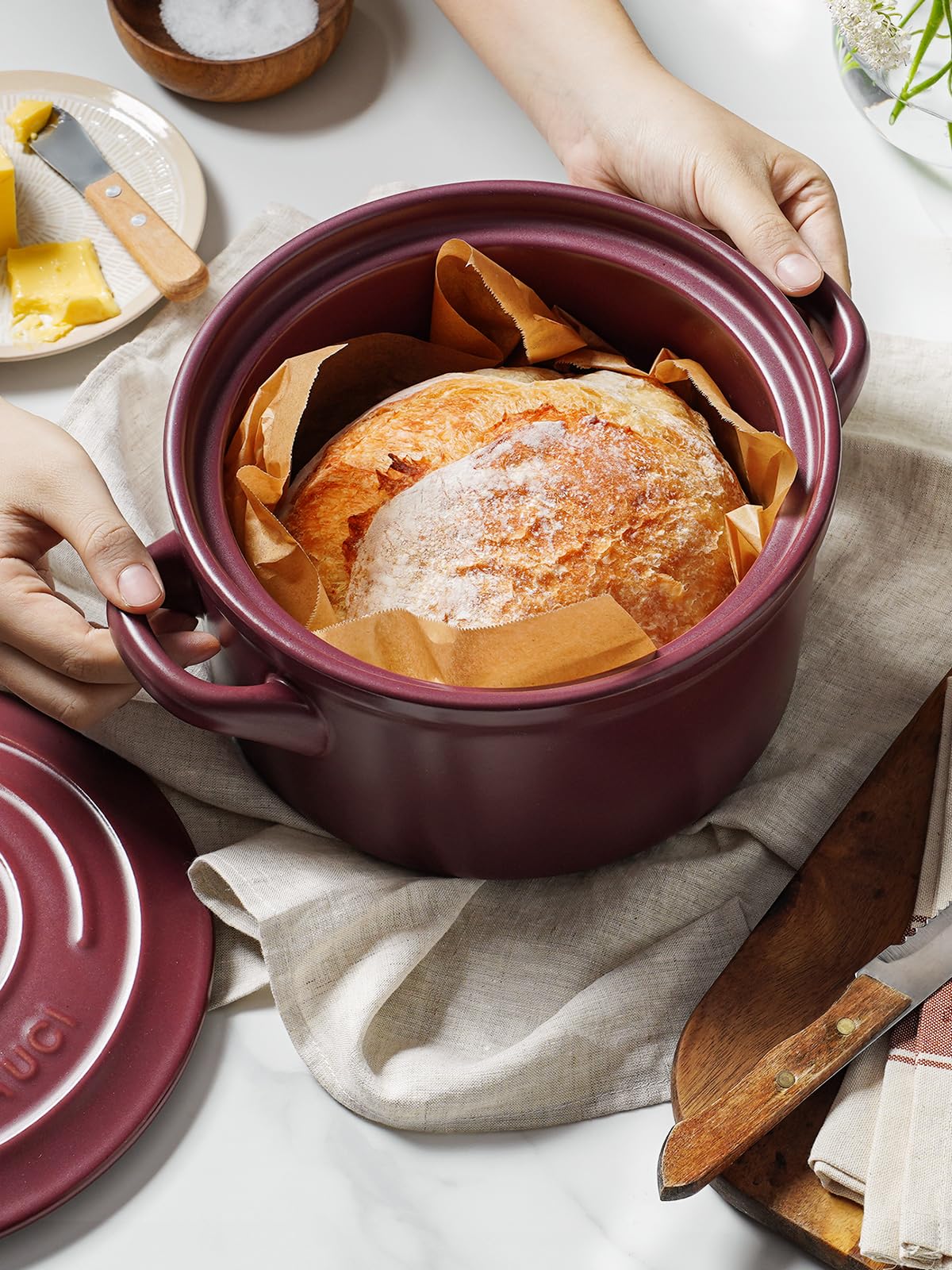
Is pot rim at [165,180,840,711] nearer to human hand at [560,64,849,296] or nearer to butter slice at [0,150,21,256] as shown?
human hand at [560,64,849,296]

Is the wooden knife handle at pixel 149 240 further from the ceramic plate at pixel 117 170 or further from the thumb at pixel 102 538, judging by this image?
the thumb at pixel 102 538

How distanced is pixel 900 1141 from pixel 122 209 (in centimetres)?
100

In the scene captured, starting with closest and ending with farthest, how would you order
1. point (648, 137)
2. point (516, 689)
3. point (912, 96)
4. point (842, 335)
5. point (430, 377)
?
point (516, 689) → point (842, 335) → point (430, 377) → point (648, 137) → point (912, 96)

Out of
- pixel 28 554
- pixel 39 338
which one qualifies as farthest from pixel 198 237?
pixel 28 554

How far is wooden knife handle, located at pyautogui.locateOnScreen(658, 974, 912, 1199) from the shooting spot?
73 cm

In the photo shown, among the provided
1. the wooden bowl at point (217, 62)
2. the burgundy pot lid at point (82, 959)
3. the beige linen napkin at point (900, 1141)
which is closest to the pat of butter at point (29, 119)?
the wooden bowl at point (217, 62)

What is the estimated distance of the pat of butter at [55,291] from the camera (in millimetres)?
1157

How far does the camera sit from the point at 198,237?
1.23 metres

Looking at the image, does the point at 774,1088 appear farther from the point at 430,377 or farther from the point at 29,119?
the point at 29,119

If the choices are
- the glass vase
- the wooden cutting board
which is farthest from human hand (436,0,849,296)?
the wooden cutting board

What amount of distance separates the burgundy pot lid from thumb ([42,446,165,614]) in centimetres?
16

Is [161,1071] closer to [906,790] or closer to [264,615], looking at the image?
[264,615]

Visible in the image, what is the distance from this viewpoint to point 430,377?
1.00 meters

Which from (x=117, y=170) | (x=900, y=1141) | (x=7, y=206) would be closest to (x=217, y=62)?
(x=117, y=170)
